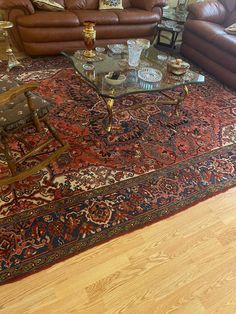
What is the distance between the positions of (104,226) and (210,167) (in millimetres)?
1040

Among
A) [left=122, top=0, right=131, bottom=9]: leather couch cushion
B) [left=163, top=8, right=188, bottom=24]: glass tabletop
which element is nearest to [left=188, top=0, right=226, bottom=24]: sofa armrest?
[left=163, top=8, right=188, bottom=24]: glass tabletop

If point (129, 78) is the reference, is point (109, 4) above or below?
above

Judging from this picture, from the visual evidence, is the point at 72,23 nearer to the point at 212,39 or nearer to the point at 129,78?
the point at 129,78

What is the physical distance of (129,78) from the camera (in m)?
2.13

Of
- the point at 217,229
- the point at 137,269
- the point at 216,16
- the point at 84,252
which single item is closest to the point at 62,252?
the point at 84,252

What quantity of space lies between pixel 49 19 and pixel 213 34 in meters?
2.02

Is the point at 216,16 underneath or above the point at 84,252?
above

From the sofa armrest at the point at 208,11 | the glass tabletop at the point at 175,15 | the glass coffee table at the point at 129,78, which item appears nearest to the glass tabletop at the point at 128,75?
the glass coffee table at the point at 129,78

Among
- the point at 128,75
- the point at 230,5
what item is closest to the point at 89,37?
the point at 128,75

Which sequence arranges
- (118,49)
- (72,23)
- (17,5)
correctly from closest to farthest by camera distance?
(118,49) < (17,5) < (72,23)

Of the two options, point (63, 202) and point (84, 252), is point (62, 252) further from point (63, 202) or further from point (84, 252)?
point (63, 202)

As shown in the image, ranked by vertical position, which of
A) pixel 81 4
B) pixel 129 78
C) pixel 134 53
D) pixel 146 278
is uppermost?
pixel 81 4

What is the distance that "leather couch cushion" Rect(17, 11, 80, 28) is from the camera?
2.82 metres

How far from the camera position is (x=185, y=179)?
1876mm
